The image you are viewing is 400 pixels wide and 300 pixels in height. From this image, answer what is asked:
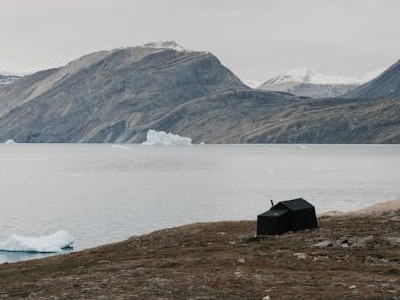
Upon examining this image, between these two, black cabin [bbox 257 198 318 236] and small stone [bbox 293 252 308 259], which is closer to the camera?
small stone [bbox 293 252 308 259]

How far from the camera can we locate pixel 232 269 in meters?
40.8

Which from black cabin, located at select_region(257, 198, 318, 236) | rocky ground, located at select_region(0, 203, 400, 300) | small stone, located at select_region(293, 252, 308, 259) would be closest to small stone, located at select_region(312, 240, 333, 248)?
rocky ground, located at select_region(0, 203, 400, 300)

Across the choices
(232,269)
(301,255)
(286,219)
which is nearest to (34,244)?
Answer: (286,219)

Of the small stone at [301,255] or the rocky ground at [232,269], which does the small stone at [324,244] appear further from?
the small stone at [301,255]

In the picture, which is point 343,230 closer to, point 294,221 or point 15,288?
point 294,221

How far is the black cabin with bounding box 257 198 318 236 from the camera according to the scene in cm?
5575

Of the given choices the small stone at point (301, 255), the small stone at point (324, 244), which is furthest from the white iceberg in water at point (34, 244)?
the small stone at point (301, 255)

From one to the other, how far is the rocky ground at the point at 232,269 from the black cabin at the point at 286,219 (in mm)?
1334

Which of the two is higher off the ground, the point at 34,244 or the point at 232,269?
the point at 232,269

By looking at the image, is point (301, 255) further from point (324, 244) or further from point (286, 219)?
point (286, 219)

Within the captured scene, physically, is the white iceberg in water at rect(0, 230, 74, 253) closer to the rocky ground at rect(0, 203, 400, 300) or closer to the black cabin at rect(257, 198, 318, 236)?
the rocky ground at rect(0, 203, 400, 300)

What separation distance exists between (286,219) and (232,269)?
54.6 feet

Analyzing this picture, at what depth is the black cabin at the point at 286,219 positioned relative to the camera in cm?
5575

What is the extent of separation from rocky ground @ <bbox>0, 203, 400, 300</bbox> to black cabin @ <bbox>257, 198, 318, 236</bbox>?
52.5 inches
